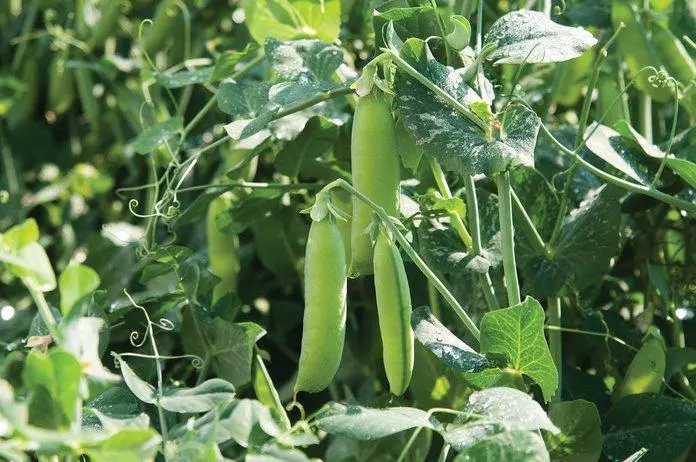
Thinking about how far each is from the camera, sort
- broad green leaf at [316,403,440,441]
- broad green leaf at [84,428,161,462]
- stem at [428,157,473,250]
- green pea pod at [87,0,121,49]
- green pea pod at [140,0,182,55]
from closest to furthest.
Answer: broad green leaf at [84,428,161,462], broad green leaf at [316,403,440,441], stem at [428,157,473,250], green pea pod at [140,0,182,55], green pea pod at [87,0,121,49]

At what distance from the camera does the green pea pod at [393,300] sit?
0.76m

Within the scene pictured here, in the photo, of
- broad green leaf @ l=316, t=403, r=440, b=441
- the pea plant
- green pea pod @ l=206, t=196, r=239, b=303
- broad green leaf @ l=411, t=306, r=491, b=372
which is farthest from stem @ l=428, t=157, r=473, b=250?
green pea pod @ l=206, t=196, r=239, b=303

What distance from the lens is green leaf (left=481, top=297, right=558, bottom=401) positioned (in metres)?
0.74

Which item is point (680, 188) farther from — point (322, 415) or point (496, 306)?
point (322, 415)

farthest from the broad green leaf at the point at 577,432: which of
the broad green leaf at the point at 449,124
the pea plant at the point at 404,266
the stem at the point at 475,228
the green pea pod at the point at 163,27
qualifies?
the green pea pod at the point at 163,27

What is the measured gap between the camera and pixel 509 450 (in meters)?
0.64

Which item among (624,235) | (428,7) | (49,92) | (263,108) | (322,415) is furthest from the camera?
(49,92)

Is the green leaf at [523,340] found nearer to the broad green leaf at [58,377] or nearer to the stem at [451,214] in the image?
the stem at [451,214]

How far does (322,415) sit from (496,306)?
22 cm

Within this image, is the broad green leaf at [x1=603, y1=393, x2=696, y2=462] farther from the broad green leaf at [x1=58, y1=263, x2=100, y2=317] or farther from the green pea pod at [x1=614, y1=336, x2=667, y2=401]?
the broad green leaf at [x1=58, y1=263, x2=100, y2=317]

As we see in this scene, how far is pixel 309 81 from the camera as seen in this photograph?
88 cm

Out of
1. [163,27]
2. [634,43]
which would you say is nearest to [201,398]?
[634,43]

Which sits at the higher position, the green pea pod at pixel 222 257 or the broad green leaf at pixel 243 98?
the broad green leaf at pixel 243 98

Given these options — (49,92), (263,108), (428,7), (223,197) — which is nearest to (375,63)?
(428,7)
